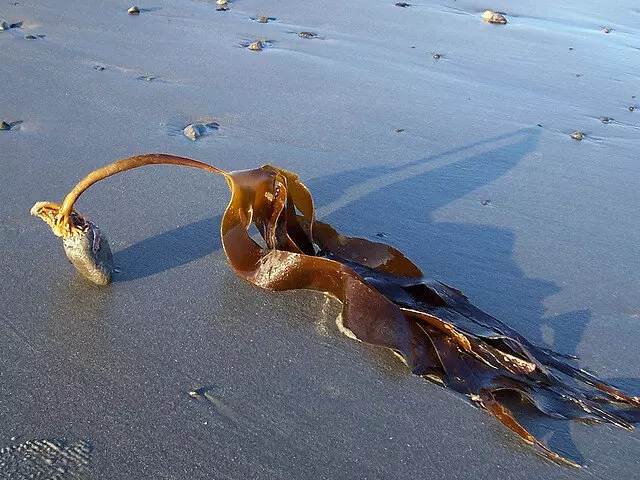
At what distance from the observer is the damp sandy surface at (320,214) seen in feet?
4.89

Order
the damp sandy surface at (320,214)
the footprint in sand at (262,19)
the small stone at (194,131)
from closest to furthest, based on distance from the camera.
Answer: the damp sandy surface at (320,214)
the small stone at (194,131)
the footprint in sand at (262,19)

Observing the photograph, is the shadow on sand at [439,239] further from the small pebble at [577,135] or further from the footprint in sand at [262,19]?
the footprint in sand at [262,19]

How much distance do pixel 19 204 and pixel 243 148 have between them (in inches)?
41.2

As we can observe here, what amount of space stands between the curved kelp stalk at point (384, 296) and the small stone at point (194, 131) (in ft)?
3.07

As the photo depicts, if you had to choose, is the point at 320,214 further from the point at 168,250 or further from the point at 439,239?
the point at 168,250

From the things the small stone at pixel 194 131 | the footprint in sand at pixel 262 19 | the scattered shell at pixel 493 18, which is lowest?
the small stone at pixel 194 131

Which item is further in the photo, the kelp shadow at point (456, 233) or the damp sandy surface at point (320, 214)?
the kelp shadow at point (456, 233)

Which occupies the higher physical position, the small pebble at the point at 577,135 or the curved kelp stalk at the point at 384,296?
the small pebble at the point at 577,135

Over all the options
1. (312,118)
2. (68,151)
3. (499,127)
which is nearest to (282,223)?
(68,151)

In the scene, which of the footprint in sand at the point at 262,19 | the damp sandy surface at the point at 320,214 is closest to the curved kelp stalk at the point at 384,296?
the damp sandy surface at the point at 320,214

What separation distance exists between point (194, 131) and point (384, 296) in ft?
4.97

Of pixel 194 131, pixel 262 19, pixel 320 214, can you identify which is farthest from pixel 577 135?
pixel 262 19

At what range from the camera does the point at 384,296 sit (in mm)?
1884

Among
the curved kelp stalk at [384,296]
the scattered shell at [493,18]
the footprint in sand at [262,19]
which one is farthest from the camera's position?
the scattered shell at [493,18]
